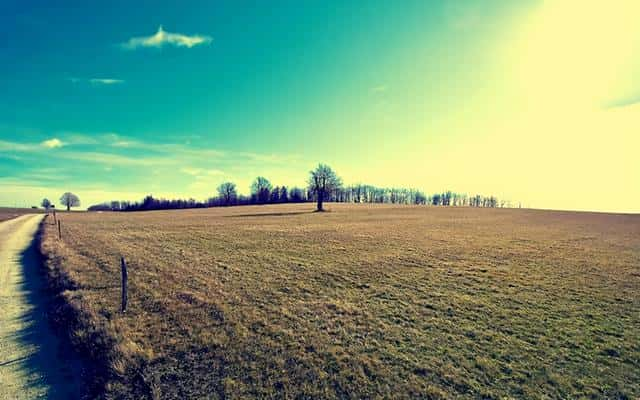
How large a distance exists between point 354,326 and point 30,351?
8.63 meters

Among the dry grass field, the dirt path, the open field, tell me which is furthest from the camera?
the open field

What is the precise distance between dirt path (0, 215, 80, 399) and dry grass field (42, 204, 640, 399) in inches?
21.5

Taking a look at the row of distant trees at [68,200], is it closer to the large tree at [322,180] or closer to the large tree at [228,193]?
the large tree at [228,193]

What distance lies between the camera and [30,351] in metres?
6.90

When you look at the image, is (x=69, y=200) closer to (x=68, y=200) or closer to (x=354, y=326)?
(x=68, y=200)

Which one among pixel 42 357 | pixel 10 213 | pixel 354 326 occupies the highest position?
pixel 10 213

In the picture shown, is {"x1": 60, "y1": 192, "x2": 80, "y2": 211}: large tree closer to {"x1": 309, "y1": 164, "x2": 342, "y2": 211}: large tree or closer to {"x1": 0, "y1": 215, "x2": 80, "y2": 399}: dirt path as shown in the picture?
{"x1": 309, "y1": 164, "x2": 342, "y2": 211}: large tree

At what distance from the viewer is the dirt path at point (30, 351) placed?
5.64 metres

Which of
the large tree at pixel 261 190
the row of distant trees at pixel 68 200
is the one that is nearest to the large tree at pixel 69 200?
the row of distant trees at pixel 68 200

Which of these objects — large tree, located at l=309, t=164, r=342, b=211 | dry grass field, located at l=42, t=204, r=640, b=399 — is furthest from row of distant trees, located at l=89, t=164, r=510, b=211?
dry grass field, located at l=42, t=204, r=640, b=399

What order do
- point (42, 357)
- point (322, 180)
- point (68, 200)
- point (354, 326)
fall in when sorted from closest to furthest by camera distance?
point (42, 357) < point (354, 326) < point (322, 180) < point (68, 200)

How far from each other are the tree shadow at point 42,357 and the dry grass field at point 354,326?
1.44ft

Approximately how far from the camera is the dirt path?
5.64 meters

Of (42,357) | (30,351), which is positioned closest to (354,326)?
(42,357)
